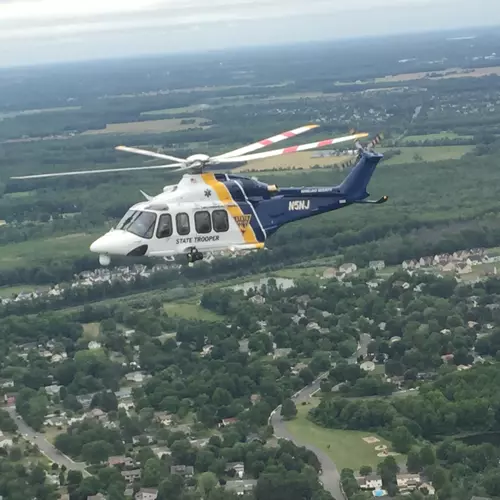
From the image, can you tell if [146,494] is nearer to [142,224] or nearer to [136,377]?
[136,377]

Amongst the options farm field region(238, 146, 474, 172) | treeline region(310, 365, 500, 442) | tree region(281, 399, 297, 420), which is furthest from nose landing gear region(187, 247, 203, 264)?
farm field region(238, 146, 474, 172)

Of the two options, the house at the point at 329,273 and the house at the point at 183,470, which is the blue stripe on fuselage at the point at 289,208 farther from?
the house at the point at 329,273

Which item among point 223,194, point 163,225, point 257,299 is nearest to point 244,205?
point 223,194

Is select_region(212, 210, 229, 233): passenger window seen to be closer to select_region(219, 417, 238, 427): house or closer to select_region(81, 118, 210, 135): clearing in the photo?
select_region(219, 417, 238, 427): house

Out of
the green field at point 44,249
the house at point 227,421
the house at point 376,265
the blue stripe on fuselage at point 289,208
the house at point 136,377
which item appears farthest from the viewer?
the green field at point 44,249

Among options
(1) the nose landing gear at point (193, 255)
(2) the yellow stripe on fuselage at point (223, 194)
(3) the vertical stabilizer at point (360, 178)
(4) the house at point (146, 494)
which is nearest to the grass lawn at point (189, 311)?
(4) the house at point (146, 494)
